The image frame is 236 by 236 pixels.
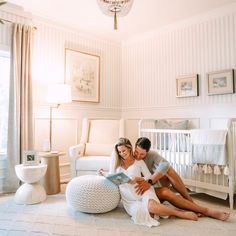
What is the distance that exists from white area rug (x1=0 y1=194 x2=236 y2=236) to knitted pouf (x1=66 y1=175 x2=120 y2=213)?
81 mm

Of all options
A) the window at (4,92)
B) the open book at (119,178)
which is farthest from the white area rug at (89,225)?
the window at (4,92)

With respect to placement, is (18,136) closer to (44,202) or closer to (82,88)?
(44,202)

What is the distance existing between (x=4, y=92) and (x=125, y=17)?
204 cm

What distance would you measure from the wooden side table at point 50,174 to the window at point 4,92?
635 mm

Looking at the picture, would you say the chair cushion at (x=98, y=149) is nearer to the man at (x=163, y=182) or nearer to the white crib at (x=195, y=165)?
the white crib at (x=195, y=165)

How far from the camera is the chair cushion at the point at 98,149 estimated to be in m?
3.42

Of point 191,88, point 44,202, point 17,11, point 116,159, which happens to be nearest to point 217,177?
point 116,159

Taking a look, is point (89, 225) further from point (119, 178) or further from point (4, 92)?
point (4, 92)

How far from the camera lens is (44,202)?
8.99 feet

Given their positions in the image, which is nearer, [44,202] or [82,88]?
[44,202]

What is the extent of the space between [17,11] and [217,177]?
3256mm

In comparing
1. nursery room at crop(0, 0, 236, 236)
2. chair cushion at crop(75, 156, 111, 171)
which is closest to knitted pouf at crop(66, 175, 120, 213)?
nursery room at crop(0, 0, 236, 236)

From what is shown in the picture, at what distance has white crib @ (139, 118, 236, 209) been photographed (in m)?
2.44

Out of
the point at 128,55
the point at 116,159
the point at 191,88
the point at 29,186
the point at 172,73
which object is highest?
the point at 128,55
